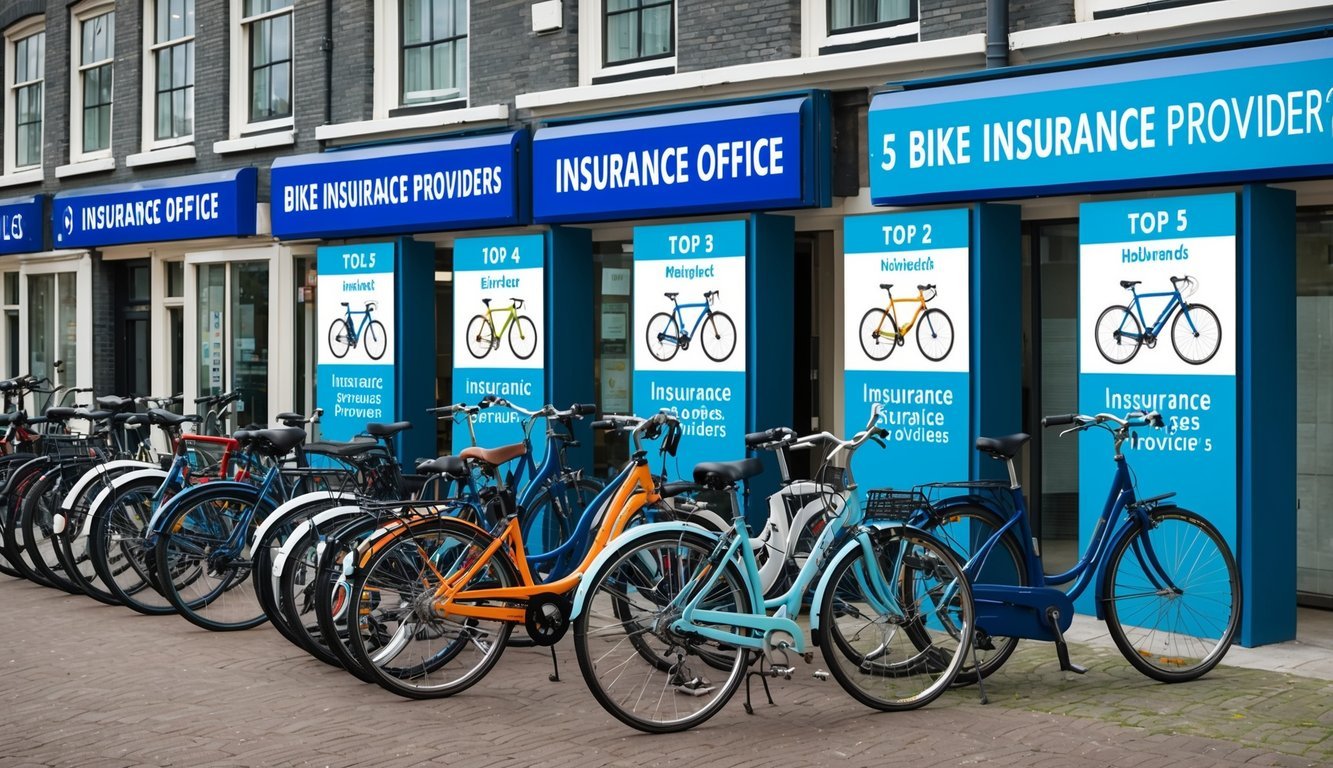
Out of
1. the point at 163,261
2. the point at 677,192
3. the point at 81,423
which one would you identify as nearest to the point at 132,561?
the point at 677,192

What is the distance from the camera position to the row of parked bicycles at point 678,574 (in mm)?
6859

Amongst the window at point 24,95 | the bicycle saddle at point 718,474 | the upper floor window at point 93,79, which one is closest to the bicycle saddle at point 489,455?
the bicycle saddle at point 718,474

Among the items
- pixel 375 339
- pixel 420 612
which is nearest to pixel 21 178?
pixel 375 339

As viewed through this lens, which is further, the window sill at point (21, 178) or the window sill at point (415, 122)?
the window sill at point (21, 178)

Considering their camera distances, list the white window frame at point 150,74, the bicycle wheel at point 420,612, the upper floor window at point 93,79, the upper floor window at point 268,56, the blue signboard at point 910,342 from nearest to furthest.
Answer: the bicycle wheel at point 420,612
the blue signboard at point 910,342
the upper floor window at point 268,56
the white window frame at point 150,74
the upper floor window at point 93,79

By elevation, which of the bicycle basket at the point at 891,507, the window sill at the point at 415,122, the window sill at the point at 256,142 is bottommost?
the bicycle basket at the point at 891,507

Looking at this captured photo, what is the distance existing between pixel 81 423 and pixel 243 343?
11.6 feet

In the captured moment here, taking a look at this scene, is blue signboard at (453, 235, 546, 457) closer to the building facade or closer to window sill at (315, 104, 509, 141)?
the building facade

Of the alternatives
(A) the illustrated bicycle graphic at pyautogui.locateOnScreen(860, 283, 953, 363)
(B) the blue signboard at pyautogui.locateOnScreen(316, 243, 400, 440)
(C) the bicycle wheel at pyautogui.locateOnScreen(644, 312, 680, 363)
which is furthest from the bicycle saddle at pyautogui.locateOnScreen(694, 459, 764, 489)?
(B) the blue signboard at pyautogui.locateOnScreen(316, 243, 400, 440)

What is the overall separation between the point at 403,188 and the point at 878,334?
4825mm

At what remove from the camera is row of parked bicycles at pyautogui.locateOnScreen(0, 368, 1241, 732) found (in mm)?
6859

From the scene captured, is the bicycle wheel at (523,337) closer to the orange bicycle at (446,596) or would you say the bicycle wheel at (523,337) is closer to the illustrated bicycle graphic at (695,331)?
the illustrated bicycle graphic at (695,331)

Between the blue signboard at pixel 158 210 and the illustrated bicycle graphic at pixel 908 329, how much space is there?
7171 millimetres

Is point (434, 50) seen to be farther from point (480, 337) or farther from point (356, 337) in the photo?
point (480, 337)
